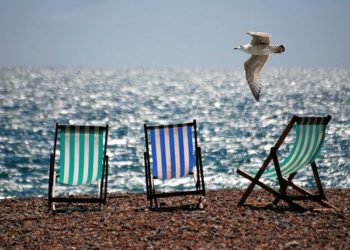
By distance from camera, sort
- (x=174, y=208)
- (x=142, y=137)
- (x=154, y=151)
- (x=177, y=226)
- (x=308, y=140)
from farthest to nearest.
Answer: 1. (x=142, y=137)
2. (x=154, y=151)
3. (x=174, y=208)
4. (x=308, y=140)
5. (x=177, y=226)

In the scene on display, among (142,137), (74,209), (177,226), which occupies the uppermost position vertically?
(177,226)

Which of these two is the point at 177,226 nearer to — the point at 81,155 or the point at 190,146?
the point at 190,146

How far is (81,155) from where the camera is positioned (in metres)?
7.14

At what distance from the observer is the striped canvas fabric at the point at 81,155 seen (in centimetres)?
707

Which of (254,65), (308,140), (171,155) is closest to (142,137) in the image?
(254,65)

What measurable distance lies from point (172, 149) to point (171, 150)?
0.05 ft

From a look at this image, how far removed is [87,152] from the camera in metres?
7.13

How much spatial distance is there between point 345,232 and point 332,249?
0.59 metres

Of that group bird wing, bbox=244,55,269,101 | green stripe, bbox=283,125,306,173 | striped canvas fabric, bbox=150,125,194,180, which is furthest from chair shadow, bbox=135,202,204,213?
bird wing, bbox=244,55,269,101

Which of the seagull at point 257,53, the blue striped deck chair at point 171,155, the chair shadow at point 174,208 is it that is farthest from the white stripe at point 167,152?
the seagull at point 257,53

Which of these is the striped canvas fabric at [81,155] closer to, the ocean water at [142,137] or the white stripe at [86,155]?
the white stripe at [86,155]

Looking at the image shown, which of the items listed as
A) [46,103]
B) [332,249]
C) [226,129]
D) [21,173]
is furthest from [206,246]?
[46,103]

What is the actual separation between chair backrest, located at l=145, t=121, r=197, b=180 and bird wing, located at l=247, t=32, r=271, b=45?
6.72ft

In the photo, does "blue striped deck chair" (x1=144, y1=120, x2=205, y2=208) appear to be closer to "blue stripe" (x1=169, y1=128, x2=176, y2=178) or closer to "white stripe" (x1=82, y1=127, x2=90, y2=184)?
"blue stripe" (x1=169, y1=128, x2=176, y2=178)
